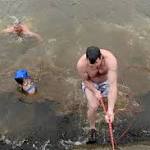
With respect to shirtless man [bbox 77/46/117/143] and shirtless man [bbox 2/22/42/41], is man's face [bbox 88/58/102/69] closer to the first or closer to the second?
shirtless man [bbox 77/46/117/143]

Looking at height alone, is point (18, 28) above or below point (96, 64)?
above

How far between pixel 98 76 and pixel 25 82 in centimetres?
250

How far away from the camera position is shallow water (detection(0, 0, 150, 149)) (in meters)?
9.02

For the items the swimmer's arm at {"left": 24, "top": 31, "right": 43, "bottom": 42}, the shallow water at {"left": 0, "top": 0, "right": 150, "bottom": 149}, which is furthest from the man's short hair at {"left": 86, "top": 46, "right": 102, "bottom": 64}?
the swimmer's arm at {"left": 24, "top": 31, "right": 43, "bottom": 42}

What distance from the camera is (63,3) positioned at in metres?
13.1

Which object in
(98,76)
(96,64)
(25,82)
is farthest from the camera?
(25,82)

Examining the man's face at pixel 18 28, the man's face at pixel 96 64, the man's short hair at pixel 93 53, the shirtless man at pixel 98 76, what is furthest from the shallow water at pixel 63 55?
the man's short hair at pixel 93 53

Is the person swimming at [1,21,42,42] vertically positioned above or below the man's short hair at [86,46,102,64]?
above

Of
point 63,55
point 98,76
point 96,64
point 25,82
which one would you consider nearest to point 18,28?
point 63,55

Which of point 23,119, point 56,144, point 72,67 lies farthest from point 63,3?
point 56,144

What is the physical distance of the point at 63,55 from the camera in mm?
11086

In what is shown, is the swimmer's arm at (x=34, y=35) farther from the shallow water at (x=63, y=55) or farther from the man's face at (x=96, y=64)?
the man's face at (x=96, y=64)

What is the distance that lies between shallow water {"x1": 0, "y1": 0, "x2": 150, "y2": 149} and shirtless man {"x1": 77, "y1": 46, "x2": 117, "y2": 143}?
124 centimetres

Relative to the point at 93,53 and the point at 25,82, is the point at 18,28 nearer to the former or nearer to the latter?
the point at 25,82
